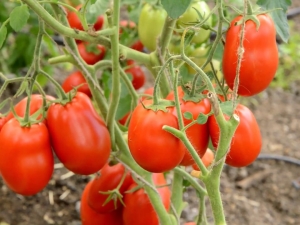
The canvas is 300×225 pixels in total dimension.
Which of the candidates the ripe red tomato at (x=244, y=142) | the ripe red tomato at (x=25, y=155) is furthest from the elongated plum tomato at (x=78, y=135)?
the ripe red tomato at (x=244, y=142)

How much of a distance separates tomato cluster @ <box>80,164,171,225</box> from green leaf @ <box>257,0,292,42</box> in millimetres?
444

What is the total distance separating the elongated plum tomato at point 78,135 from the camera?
0.98 meters

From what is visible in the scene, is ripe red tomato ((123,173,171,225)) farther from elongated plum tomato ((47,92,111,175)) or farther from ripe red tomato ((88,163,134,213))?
elongated plum tomato ((47,92,111,175))

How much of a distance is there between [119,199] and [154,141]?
393mm

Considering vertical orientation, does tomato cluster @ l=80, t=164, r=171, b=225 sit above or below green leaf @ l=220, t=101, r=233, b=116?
below

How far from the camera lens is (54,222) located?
62.0 inches

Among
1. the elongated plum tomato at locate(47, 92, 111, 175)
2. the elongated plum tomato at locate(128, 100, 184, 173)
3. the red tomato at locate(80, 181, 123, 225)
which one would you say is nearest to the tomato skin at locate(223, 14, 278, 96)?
the elongated plum tomato at locate(128, 100, 184, 173)

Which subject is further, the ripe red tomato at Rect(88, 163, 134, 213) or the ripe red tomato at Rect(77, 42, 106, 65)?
the ripe red tomato at Rect(77, 42, 106, 65)

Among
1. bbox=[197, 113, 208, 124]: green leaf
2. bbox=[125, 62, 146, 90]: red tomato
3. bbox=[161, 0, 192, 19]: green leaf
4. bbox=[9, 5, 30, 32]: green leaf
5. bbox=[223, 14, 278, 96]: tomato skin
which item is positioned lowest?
bbox=[125, 62, 146, 90]: red tomato

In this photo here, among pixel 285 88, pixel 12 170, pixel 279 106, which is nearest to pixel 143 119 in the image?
pixel 12 170

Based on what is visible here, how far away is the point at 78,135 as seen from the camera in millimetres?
986

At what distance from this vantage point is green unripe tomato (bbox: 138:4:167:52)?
4.12 ft

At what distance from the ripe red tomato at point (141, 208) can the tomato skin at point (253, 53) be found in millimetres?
409

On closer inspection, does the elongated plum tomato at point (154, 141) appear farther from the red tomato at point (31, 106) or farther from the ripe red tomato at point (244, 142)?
the red tomato at point (31, 106)
